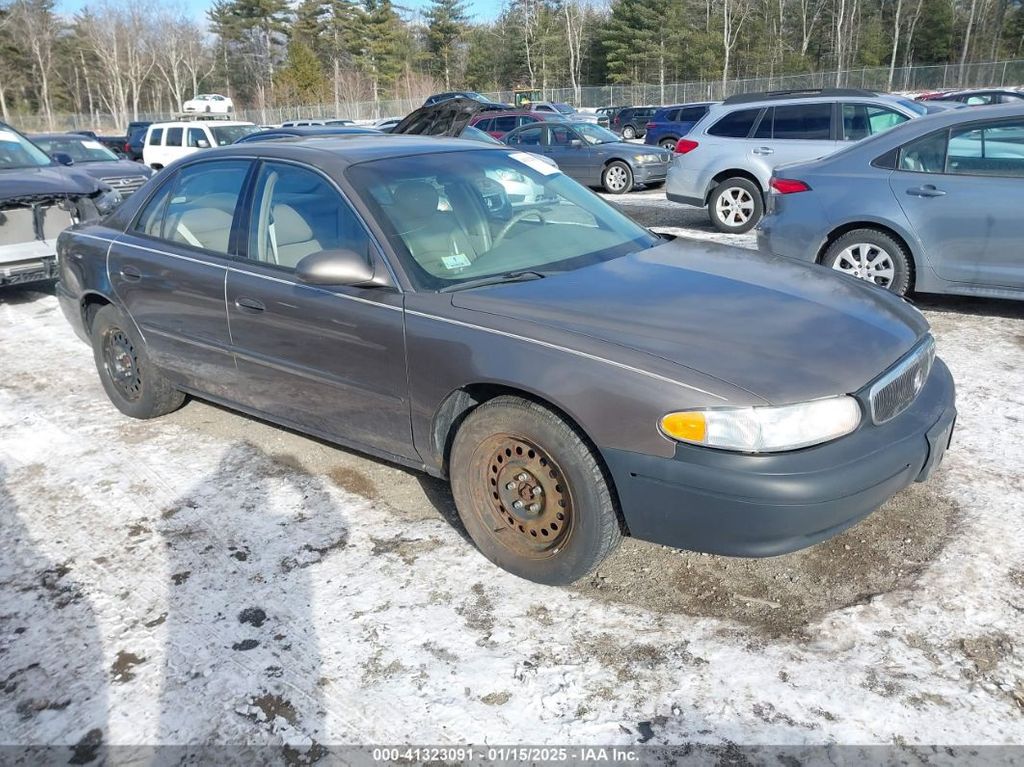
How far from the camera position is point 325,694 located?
2.49 meters

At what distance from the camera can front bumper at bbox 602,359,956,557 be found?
245 centimetres

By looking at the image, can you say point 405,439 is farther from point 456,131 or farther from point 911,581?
point 456,131

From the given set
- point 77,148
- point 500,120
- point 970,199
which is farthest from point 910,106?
point 77,148

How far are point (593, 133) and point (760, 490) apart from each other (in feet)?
47.2

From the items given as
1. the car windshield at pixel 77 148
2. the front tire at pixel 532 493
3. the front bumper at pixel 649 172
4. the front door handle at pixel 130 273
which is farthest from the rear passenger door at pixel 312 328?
the car windshield at pixel 77 148

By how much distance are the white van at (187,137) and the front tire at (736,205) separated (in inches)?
530

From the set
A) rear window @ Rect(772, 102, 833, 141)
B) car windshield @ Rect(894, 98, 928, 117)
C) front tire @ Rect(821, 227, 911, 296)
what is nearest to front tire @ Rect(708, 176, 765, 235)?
rear window @ Rect(772, 102, 833, 141)

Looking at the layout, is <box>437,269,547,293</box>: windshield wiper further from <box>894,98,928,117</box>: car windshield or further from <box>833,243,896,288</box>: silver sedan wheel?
<box>894,98,928,117</box>: car windshield

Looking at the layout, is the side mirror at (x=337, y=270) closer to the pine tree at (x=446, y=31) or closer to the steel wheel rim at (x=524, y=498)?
the steel wheel rim at (x=524, y=498)

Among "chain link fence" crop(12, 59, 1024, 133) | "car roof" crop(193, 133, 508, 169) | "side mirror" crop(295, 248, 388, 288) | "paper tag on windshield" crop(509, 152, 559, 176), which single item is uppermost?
"chain link fence" crop(12, 59, 1024, 133)

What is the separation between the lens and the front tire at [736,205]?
9672mm

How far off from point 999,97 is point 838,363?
20140 millimetres

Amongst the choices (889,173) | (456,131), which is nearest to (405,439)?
(889,173)

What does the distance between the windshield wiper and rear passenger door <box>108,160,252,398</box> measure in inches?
53.0
